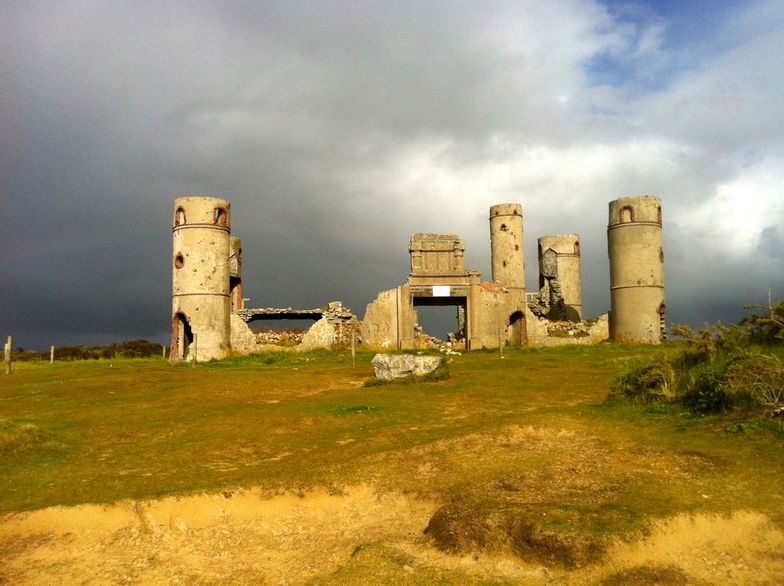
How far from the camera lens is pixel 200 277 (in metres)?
28.2

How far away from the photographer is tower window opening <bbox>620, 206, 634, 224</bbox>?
31.1 metres

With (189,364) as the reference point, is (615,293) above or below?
above

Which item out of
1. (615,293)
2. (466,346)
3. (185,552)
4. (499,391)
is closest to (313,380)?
(499,391)

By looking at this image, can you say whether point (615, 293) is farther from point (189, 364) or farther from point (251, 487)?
point (251, 487)

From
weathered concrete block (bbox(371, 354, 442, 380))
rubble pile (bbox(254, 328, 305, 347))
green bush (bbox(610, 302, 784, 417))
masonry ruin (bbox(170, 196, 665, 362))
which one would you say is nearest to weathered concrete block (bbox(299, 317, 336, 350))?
masonry ruin (bbox(170, 196, 665, 362))

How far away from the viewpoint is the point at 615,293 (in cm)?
3184

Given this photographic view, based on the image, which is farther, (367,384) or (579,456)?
(367,384)

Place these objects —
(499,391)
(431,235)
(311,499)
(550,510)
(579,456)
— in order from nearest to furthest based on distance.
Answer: (550,510) → (311,499) → (579,456) → (499,391) → (431,235)

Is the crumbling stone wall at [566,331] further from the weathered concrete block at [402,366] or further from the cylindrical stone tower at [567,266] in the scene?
the weathered concrete block at [402,366]

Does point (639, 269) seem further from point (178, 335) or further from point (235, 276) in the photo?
point (178, 335)

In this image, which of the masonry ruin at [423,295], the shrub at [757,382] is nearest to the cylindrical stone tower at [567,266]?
the masonry ruin at [423,295]

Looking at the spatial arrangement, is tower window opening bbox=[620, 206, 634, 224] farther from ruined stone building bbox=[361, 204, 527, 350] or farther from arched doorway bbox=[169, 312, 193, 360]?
arched doorway bbox=[169, 312, 193, 360]

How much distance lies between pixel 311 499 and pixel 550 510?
2.74 meters

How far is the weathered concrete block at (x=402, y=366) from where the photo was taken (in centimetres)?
1652
